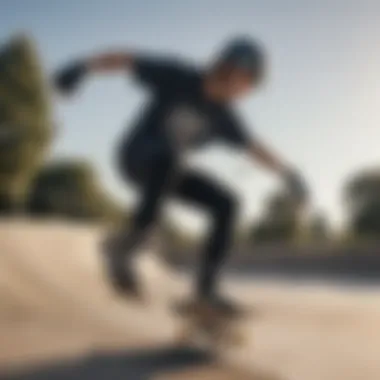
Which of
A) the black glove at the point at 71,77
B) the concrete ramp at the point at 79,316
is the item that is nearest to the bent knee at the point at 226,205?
the concrete ramp at the point at 79,316

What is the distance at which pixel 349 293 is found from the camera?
2.81 meters

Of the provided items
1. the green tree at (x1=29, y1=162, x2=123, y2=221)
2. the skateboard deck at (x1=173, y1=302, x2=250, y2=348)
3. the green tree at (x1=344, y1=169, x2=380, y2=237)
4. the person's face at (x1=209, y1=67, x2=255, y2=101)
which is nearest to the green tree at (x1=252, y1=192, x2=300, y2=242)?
the green tree at (x1=344, y1=169, x2=380, y2=237)

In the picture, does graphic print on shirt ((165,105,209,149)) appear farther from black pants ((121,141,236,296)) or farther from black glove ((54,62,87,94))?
black glove ((54,62,87,94))

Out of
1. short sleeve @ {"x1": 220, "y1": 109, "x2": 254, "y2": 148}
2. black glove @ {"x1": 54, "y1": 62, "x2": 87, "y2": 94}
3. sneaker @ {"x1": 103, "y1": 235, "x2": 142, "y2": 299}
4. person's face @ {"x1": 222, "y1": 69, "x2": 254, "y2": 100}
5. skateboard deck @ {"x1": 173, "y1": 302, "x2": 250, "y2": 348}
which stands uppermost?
black glove @ {"x1": 54, "y1": 62, "x2": 87, "y2": 94}

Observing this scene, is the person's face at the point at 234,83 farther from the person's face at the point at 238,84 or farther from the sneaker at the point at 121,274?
the sneaker at the point at 121,274

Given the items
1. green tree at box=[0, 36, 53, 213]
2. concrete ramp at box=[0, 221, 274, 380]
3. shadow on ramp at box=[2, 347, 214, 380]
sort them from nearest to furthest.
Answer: shadow on ramp at box=[2, 347, 214, 380]
concrete ramp at box=[0, 221, 274, 380]
green tree at box=[0, 36, 53, 213]

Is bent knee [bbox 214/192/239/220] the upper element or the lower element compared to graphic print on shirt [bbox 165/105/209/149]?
lower

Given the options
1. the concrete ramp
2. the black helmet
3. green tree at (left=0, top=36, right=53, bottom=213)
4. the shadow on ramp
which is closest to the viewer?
the shadow on ramp

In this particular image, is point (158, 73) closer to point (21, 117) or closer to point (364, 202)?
point (21, 117)

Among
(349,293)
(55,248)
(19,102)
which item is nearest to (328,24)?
(349,293)

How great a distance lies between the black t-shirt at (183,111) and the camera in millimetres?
2521

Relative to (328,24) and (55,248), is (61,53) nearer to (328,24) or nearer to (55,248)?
(55,248)

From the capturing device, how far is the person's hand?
2.52 metres

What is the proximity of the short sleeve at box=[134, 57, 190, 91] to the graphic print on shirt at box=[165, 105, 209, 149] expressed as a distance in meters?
0.11
